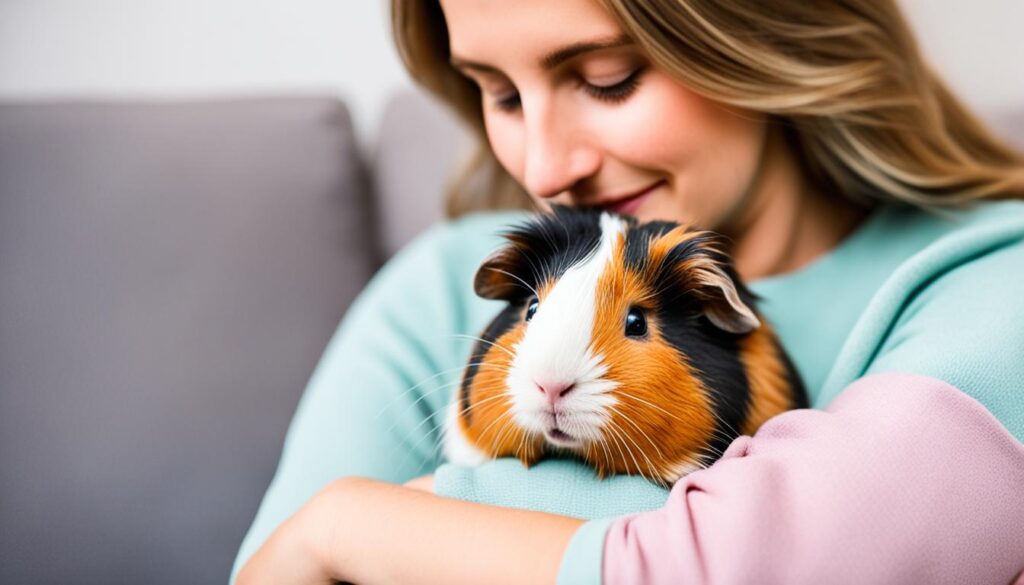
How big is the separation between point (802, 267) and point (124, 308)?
953 millimetres

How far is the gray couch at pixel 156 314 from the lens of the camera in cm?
110

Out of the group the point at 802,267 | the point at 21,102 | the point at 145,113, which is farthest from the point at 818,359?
the point at 21,102

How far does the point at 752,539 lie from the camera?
60 centimetres

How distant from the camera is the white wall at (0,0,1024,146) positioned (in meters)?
1.74

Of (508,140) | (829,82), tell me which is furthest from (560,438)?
(829,82)

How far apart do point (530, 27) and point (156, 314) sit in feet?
2.36

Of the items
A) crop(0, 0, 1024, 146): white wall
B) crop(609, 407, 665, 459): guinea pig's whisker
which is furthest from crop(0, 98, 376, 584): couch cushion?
crop(609, 407, 665, 459): guinea pig's whisker

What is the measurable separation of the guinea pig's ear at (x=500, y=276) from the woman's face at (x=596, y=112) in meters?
0.15

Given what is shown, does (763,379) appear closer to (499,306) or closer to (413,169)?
(499,306)

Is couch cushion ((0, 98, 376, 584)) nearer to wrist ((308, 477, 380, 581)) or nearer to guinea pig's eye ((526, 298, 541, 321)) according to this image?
wrist ((308, 477, 380, 581))

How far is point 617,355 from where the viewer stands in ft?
2.33

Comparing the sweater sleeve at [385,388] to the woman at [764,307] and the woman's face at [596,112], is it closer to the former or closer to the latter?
the woman at [764,307]

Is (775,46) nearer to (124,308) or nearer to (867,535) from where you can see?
(867,535)

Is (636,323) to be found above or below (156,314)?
above
